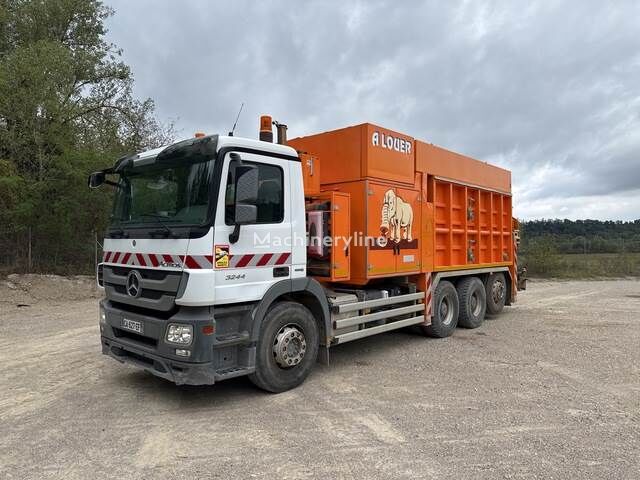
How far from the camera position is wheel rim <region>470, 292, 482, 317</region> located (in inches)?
328

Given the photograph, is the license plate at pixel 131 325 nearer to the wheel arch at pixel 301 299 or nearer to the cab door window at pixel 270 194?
the wheel arch at pixel 301 299

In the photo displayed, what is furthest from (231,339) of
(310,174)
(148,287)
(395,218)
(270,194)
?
(395,218)

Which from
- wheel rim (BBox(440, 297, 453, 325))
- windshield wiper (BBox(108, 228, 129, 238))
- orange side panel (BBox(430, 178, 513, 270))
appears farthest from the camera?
wheel rim (BBox(440, 297, 453, 325))

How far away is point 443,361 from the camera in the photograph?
5977 mm

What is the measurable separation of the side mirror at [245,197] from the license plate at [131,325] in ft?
4.31

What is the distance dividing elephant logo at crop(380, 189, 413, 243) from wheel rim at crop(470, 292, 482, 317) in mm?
2563

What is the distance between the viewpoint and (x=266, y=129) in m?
5.11

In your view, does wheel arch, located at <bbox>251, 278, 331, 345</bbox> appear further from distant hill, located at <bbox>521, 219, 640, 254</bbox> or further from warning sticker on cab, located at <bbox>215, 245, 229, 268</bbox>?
distant hill, located at <bbox>521, 219, 640, 254</bbox>

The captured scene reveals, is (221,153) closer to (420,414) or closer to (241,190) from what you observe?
(241,190)

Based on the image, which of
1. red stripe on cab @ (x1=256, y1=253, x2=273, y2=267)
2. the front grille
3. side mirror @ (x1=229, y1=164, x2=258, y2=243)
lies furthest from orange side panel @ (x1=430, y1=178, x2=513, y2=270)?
the front grille

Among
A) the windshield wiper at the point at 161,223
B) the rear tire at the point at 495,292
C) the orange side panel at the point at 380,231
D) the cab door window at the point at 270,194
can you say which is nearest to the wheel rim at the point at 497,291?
the rear tire at the point at 495,292

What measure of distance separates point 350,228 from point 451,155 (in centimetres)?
295

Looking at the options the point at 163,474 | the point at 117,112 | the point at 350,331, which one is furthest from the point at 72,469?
the point at 117,112

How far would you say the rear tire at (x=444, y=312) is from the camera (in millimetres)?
7270
